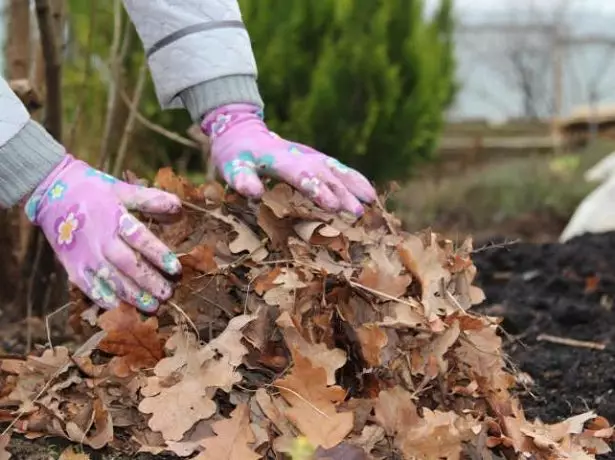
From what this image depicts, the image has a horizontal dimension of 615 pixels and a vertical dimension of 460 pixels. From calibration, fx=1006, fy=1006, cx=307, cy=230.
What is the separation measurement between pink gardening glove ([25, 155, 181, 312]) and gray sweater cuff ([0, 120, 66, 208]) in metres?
0.01

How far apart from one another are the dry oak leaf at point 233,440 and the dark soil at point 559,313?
49 centimetres

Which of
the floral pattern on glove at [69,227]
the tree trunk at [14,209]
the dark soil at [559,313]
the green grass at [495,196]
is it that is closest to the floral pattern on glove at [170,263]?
the floral pattern on glove at [69,227]

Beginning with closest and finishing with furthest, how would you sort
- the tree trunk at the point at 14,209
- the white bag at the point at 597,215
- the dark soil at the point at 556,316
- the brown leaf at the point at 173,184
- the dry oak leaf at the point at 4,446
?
1. the dry oak leaf at the point at 4,446
2. the brown leaf at the point at 173,184
3. the dark soil at the point at 556,316
4. the tree trunk at the point at 14,209
5. the white bag at the point at 597,215

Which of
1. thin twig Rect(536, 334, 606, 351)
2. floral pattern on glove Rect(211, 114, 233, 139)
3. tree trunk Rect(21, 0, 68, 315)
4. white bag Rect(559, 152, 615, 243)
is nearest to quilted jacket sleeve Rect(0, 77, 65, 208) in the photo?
floral pattern on glove Rect(211, 114, 233, 139)

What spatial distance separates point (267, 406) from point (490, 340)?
0.34 meters

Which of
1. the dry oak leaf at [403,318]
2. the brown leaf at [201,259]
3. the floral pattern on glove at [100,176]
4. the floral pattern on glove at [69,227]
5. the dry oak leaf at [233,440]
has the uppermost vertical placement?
the floral pattern on glove at [100,176]

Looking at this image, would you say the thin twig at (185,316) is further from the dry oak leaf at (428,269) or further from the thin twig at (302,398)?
the dry oak leaf at (428,269)

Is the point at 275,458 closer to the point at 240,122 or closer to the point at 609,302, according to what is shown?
the point at 240,122

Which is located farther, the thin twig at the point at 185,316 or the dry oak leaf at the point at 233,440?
the thin twig at the point at 185,316

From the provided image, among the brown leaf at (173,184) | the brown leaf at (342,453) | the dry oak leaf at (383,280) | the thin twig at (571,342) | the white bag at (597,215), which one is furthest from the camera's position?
the white bag at (597,215)

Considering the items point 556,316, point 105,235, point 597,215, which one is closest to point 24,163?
point 105,235

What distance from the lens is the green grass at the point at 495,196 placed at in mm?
5996

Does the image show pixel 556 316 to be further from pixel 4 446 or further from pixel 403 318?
pixel 4 446

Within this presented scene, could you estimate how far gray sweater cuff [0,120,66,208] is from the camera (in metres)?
1.32
